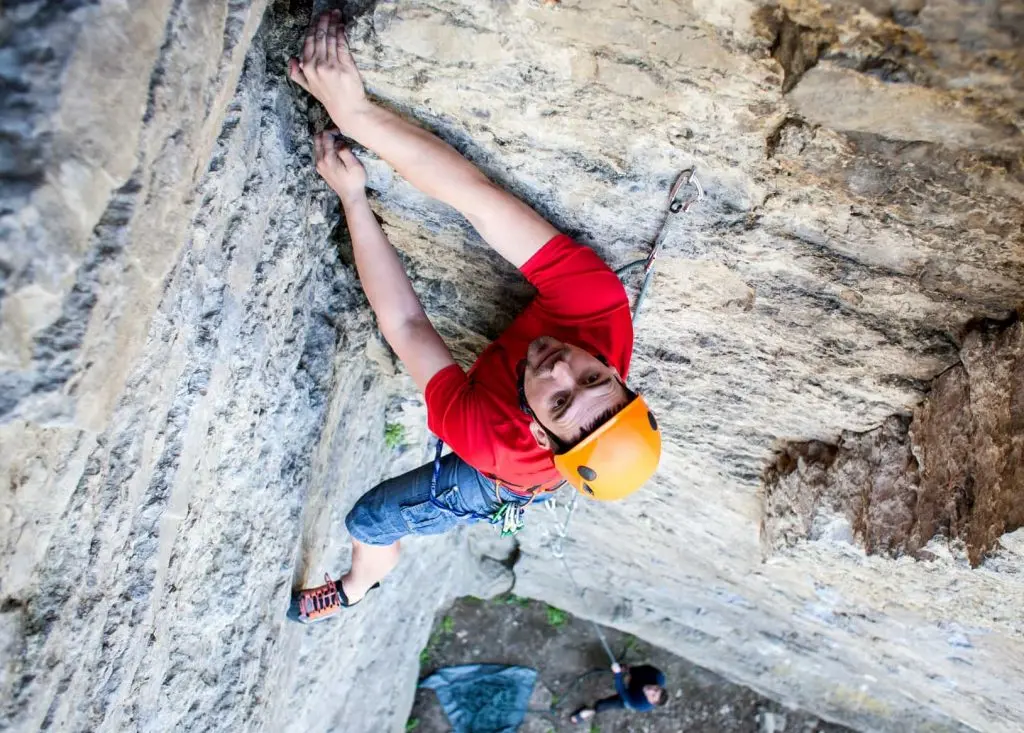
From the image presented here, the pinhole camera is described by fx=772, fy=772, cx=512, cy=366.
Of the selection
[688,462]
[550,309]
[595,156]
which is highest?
[595,156]

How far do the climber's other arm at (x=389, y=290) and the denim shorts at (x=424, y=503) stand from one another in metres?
0.54

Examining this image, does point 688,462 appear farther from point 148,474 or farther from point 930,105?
point 148,474

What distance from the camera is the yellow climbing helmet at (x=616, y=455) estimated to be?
8.03 ft

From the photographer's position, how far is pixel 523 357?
2.70 metres

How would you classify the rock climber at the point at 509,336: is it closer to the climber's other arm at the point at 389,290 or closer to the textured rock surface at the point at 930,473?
the climber's other arm at the point at 389,290

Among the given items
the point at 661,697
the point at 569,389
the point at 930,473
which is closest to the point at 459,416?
the point at 569,389

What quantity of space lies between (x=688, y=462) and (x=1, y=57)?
→ 306cm

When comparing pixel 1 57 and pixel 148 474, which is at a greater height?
pixel 1 57

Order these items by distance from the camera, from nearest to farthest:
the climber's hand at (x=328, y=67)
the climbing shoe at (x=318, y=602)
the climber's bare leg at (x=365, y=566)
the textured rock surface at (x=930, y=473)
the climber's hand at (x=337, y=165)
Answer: the climber's hand at (x=328, y=67), the textured rock surface at (x=930, y=473), the climber's hand at (x=337, y=165), the climbing shoe at (x=318, y=602), the climber's bare leg at (x=365, y=566)

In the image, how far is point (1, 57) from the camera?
132 centimetres

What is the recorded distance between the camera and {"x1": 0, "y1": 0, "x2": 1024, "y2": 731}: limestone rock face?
1533mm

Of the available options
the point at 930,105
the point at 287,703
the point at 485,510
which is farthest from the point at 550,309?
the point at 287,703

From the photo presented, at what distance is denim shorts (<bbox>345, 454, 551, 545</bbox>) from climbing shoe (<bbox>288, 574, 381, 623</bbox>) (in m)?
0.35

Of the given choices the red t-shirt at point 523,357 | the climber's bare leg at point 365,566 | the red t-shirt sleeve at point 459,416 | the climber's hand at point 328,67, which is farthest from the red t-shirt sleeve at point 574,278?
the climber's bare leg at point 365,566
